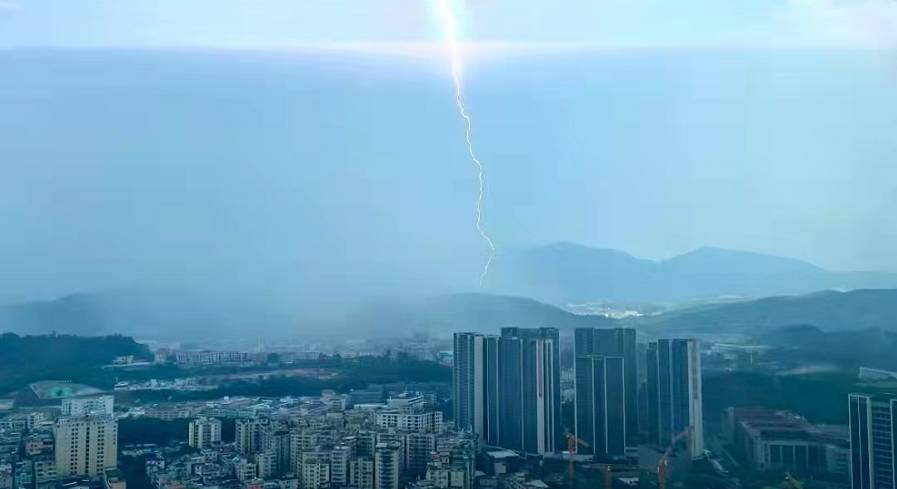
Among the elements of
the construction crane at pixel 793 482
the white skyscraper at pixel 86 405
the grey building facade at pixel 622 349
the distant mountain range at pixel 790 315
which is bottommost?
the construction crane at pixel 793 482

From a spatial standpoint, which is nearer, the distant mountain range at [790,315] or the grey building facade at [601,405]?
the grey building facade at [601,405]

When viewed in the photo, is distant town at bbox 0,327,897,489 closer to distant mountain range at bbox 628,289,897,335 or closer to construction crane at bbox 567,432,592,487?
construction crane at bbox 567,432,592,487

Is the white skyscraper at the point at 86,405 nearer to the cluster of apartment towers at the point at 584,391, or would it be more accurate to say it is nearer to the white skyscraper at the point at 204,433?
the white skyscraper at the point at 204,433

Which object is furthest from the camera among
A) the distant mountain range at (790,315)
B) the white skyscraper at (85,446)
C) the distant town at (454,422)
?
the distant mountain range at (790,315)

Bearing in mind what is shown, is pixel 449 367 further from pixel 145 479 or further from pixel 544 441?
pixel 145 479

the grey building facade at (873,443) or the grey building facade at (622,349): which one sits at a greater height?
the grey building facade at (622,349)

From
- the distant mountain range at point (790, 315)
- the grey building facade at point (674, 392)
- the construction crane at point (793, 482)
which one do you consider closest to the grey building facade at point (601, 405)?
the grey building facade at point (674, 392)

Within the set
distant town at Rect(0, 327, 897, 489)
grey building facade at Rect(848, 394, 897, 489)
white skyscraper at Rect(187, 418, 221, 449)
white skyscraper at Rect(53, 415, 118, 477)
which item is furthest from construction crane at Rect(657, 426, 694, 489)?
white skyscraper at Rect(53, 415, 118, 477)
